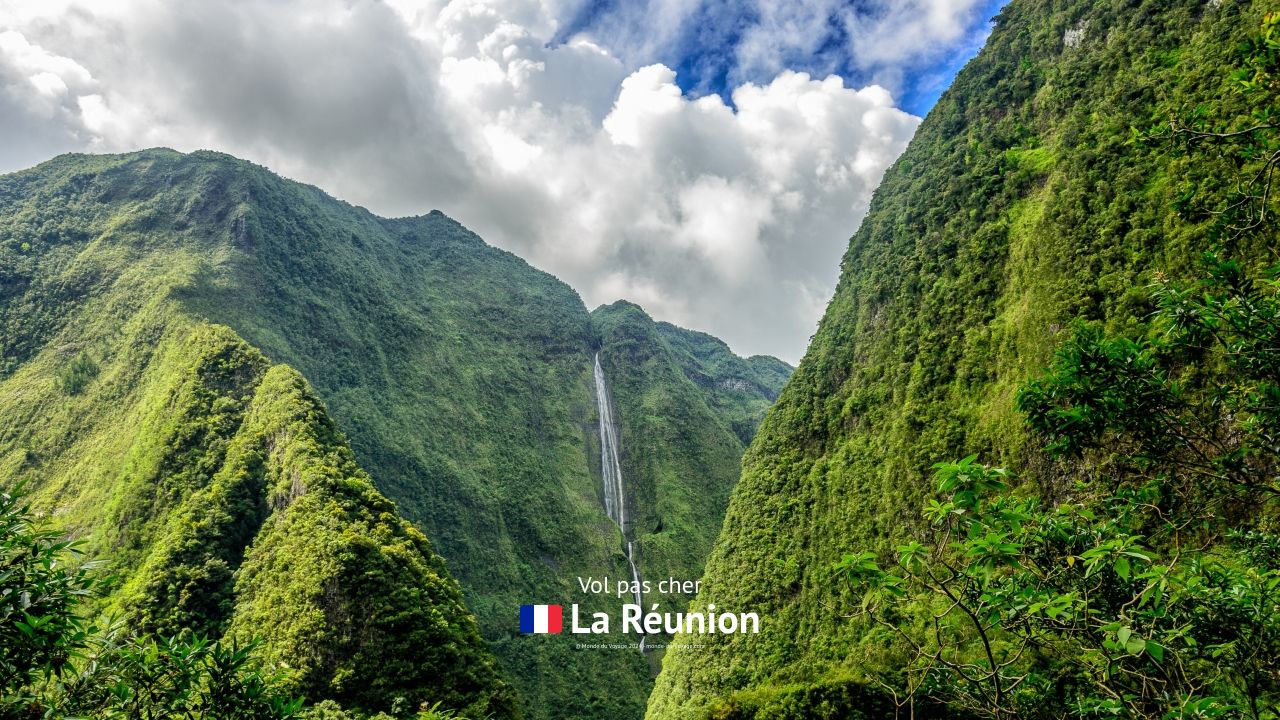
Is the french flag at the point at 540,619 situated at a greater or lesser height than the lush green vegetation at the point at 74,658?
lesser

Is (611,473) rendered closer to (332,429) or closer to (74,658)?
(332,429)

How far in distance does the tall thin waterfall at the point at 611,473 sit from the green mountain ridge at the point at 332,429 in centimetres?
195

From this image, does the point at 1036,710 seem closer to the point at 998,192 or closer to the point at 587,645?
the point at 998,192

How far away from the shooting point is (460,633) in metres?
28.8

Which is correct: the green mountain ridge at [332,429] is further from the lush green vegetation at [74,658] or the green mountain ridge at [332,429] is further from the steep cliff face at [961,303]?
the lush green vegetation at [74,658]

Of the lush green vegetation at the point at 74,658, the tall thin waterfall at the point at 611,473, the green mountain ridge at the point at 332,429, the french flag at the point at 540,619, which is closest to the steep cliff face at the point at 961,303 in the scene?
the green mountain ridge at the point at 332,429

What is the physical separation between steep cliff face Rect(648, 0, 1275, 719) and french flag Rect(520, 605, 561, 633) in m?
23.0

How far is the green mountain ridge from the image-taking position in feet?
98.8

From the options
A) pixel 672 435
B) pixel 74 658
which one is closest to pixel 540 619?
pixel 672 435

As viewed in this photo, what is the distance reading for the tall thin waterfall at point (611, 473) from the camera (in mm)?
81000

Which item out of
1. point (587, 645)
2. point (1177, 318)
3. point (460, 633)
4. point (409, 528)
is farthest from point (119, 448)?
point (1177, 318)

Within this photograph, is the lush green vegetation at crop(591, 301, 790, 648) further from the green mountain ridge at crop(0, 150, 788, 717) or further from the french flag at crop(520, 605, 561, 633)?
the french flag at crop(520, 605, 561, 633)

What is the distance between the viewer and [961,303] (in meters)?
36.2

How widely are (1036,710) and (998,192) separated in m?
40.3
